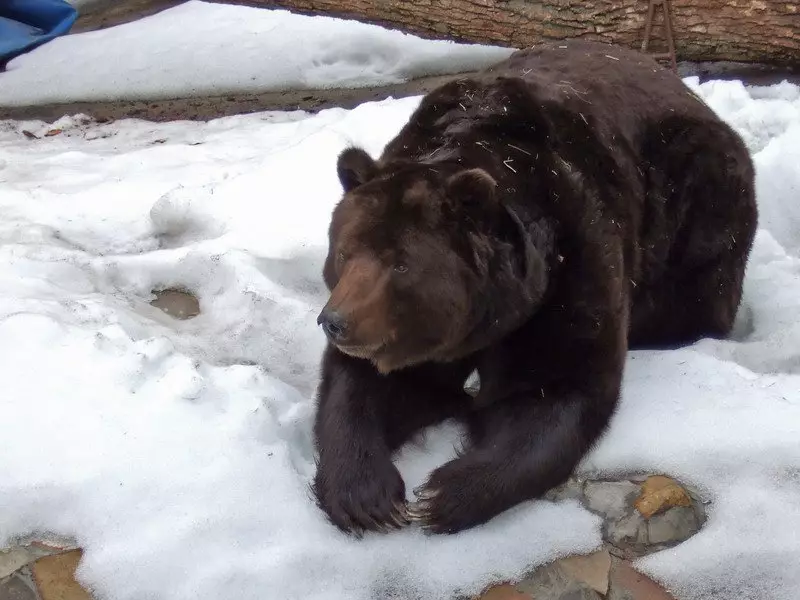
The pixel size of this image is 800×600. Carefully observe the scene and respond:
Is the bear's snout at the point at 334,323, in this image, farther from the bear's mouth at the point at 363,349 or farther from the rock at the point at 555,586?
the rock at the point at 555,586

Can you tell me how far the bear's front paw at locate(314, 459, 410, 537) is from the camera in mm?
2438

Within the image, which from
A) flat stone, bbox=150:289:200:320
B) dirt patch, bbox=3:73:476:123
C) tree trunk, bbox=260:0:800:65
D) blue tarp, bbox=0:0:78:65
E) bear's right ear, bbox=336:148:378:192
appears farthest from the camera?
blue tarp, bbox=0:0:78:65

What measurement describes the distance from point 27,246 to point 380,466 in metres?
2.26

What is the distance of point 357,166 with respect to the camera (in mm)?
2578

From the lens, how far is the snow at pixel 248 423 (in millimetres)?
2305

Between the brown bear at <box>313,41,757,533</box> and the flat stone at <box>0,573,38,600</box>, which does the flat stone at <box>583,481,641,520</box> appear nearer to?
the brown bear at <box>313,41,757,533</box>

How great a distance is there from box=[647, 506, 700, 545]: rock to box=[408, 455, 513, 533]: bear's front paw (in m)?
0.44

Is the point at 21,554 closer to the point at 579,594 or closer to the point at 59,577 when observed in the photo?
the point at 59,577

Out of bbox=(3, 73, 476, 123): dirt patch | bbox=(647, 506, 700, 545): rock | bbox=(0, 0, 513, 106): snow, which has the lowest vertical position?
bbox=(647, 506, 700, 545): rock

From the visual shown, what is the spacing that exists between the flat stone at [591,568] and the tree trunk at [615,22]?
422 cm

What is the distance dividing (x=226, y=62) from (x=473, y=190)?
492cm

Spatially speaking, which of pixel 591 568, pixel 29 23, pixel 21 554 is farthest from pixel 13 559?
pixel 29 23

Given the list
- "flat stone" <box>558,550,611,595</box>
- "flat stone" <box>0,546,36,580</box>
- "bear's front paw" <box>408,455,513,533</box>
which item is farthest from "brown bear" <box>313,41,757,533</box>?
"flat stone" <box>0,546,36,580</box>

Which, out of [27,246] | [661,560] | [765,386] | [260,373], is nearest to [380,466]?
[260,373]
